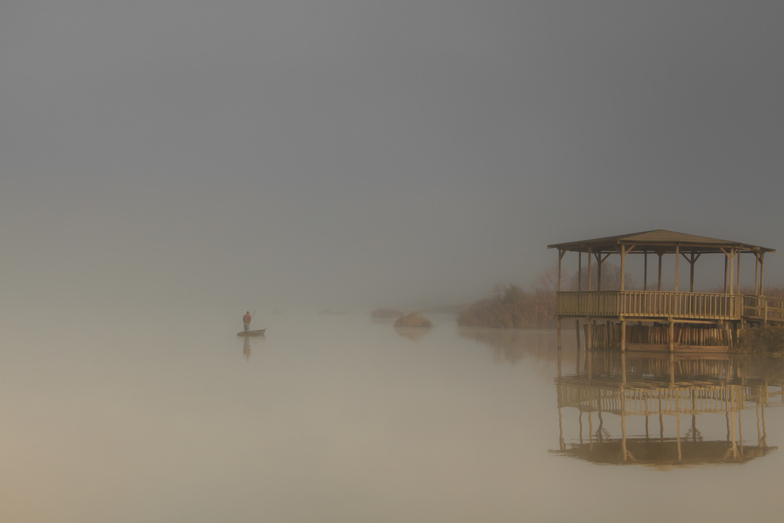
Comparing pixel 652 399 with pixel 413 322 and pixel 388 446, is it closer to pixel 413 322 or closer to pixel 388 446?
pixel 388 446

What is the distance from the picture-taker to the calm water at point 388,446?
27.1ft

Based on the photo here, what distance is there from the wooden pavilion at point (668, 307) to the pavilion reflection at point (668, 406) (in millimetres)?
2954

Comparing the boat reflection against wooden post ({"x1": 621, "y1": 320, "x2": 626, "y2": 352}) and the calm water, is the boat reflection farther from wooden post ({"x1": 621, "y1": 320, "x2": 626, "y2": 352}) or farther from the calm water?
wooden post ({"x1": 621, "y1": 320, "x2": 626, "y2": 352})

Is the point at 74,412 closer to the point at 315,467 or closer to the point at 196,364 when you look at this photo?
the point at 315,467

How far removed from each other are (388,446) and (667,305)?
65.5ft

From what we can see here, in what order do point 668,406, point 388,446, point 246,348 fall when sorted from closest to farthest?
1. point 388,446
2. point 668,406
3. point 246,348

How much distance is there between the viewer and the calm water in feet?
27.1

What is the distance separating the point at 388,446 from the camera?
1132cm

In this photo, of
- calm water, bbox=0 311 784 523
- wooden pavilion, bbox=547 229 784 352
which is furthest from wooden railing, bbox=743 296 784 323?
calm water, bbox=0 311 784 523

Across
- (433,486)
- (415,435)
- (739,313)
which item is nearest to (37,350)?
(415,435)

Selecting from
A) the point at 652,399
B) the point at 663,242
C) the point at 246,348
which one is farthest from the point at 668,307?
the point at 246,348

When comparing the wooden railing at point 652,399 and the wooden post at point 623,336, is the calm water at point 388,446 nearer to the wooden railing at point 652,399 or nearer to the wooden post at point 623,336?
the wooden railing at point 652,399

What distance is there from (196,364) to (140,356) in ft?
14.5

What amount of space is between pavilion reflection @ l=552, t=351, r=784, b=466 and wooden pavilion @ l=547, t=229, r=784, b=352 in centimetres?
295
